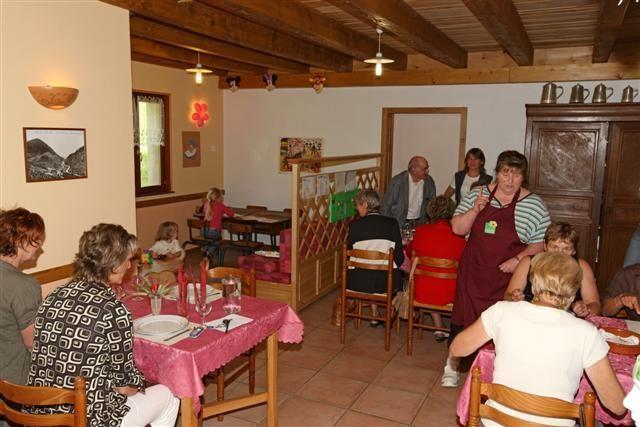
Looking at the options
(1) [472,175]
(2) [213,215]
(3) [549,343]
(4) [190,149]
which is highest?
(4) [190,149]

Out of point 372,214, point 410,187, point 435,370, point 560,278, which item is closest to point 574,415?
point 560,278

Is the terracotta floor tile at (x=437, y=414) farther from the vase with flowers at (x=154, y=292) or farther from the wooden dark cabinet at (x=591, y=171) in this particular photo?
the wooden dark cabinet at (x=591, y=171)

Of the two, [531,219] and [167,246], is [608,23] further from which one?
[167,246]

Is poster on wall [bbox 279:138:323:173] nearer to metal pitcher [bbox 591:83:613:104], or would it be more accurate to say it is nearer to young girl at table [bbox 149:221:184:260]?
young girl at table [bbox 149:221:184:260]

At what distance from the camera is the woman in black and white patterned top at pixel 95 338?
197cm

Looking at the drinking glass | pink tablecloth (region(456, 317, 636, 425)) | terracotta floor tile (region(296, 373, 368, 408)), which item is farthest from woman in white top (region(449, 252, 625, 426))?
terracotta floor tile (region(296, 373, 368, 408))

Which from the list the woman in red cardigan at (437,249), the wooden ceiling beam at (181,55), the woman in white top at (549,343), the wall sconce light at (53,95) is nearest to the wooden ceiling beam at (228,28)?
the wall sconce light at (53,95)

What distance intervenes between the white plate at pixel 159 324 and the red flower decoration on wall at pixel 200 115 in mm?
5675

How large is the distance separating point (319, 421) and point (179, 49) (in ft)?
15.4

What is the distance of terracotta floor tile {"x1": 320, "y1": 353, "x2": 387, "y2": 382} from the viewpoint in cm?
378

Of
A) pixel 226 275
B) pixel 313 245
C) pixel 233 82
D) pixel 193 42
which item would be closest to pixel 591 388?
pixel 226 275

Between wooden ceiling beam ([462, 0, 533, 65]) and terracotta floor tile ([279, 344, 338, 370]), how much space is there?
2699 mm

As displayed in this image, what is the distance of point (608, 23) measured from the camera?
3754 mm

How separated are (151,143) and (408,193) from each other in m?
3.59
